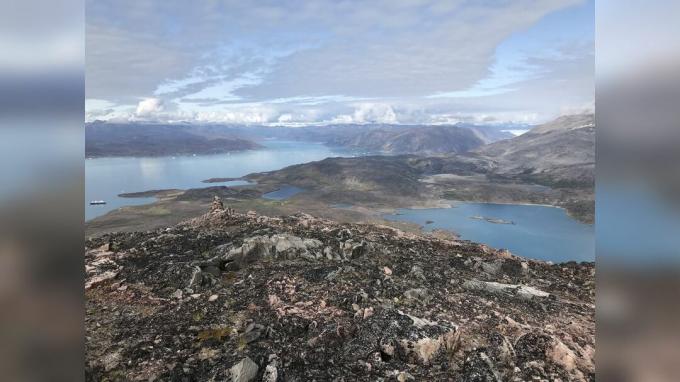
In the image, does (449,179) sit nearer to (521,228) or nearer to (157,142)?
(521,228)

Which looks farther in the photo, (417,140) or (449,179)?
(417,140)

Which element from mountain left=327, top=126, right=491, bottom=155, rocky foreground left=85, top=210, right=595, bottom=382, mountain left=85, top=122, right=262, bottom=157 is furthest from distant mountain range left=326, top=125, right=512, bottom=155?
rocky foreground left=85, top=210, right=595, bottom=382

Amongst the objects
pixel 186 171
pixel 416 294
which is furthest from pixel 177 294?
pixel 186 171

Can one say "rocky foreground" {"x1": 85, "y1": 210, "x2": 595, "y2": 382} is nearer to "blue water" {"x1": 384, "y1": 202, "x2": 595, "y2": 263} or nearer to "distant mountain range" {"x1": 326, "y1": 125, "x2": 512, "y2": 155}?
"blue water" {"x1": 384, "y1": 202, "x2": 595, "y2": 263}

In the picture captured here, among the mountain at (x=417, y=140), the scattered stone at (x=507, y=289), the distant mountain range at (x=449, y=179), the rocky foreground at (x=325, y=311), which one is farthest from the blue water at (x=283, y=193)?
the scattered stone at (x=507, y=289)

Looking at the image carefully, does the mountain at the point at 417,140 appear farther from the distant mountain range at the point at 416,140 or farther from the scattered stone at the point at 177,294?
the scattered stone at the point at 177,294
